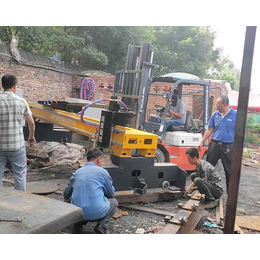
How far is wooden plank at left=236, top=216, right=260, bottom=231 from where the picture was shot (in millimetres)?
4090

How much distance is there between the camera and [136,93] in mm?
4969

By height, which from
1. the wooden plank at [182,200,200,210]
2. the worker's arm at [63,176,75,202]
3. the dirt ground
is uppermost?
the worker's arm at [63,176,75,202]

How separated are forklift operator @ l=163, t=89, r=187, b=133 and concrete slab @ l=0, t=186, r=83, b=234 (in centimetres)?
420

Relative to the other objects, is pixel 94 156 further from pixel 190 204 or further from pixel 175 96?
pixel 175 96

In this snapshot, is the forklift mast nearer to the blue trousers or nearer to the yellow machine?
the yellow machine

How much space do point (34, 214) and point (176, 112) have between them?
4.69 meters

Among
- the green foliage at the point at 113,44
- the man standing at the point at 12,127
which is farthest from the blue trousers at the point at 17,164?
the green foliage at the point at 113,44

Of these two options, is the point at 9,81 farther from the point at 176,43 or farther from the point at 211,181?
the point at 176,43

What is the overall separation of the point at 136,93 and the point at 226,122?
166 centimetres

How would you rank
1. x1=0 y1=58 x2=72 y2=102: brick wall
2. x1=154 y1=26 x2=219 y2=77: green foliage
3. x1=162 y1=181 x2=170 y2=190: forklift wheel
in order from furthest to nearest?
x1=154 y1=26 x2=219 y2=77: green foliage < x1=0 y1=58 x2=72 y2=102: brick wall < x1=162 y1=181 x2=170 y2=190: forklift wheel

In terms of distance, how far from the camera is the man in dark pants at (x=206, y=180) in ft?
14.9

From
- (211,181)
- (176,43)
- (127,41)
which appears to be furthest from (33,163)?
(176,43)

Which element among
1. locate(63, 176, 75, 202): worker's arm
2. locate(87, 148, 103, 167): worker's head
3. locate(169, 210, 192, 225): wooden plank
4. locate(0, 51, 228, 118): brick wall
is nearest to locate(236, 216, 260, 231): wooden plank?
locate(169, 210, 192, 225): wooden plank

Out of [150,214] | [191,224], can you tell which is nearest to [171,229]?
[191,224]
